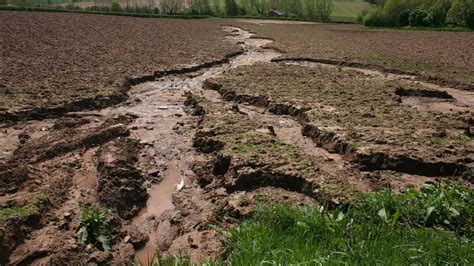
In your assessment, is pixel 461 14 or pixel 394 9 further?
pixel 394 9

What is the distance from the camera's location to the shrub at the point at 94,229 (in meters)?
5.31

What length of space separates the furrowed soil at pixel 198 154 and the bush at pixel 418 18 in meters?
32.8

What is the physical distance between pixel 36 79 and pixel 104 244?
951cm

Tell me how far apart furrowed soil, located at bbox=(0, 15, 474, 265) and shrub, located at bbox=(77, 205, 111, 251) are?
10cm

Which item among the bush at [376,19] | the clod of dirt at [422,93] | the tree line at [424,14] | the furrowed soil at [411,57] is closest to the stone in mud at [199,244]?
the clod of dirt at [422,93]

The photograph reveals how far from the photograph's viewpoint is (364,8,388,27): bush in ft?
158

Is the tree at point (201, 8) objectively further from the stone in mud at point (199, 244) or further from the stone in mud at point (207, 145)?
the stone in mud at point (199, 244)

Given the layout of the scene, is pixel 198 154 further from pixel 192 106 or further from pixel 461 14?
pixel 461 14

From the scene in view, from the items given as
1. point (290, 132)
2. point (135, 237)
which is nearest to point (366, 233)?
point (135, 237)

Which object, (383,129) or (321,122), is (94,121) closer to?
(321,122)

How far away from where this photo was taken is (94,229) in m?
5.47

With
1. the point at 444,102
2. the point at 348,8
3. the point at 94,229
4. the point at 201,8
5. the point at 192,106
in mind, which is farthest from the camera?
the point at 348,8

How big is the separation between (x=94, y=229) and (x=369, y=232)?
11.3 feet

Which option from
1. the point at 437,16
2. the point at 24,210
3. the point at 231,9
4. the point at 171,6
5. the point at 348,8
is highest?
the point at 171,6
